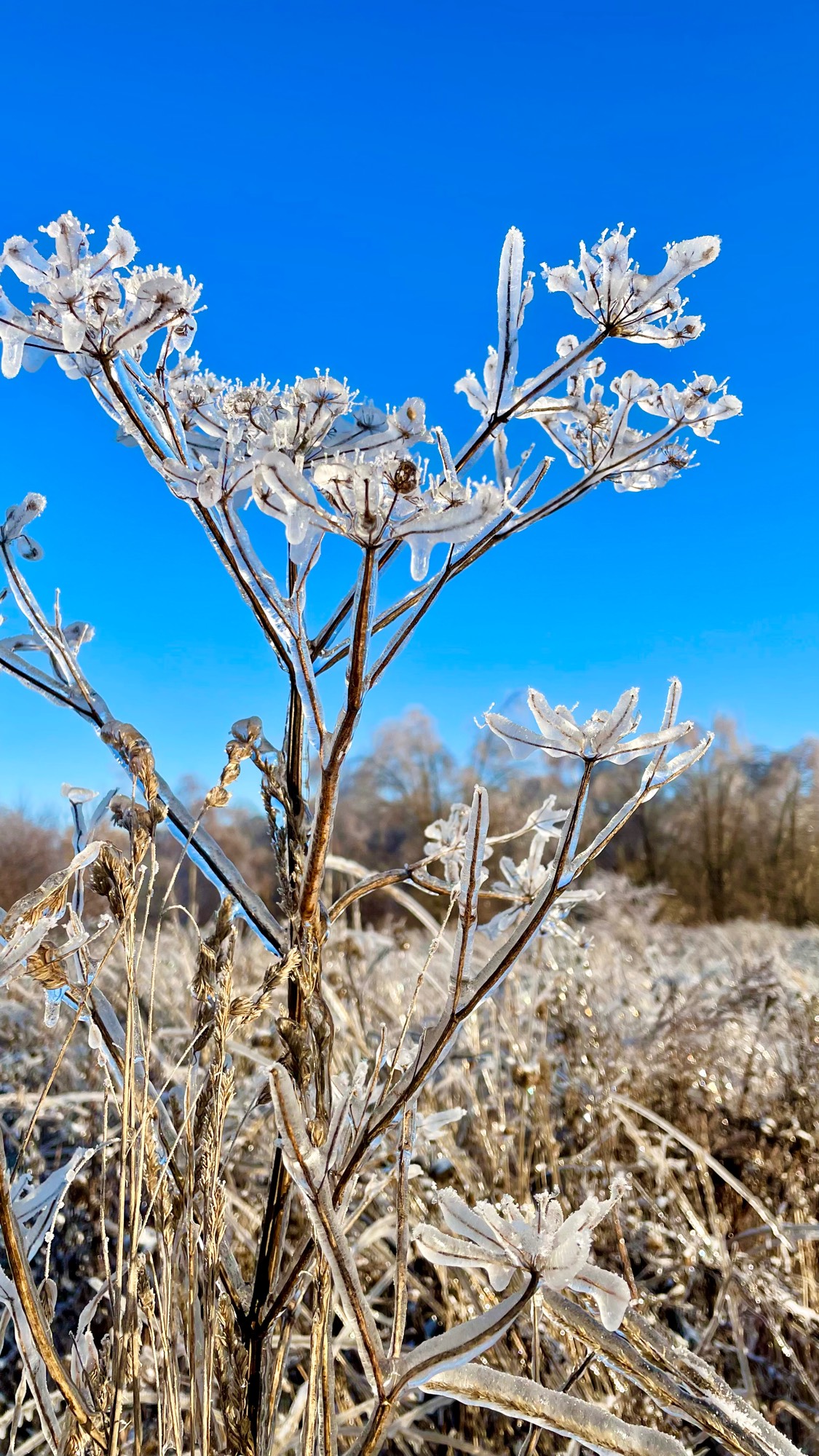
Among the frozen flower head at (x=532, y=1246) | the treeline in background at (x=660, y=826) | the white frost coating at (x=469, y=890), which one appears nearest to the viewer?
the frozen flower head at (x=532, y=1246)

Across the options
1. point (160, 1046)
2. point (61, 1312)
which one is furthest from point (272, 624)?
point (160, 1046)

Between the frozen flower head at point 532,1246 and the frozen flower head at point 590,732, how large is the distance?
9.6 inches

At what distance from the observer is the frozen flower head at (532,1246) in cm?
43

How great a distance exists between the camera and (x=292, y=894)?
1.99 feet

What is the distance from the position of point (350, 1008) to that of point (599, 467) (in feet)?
5.30

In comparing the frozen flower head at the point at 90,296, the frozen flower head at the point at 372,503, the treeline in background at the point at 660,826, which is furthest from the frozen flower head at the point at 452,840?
the treeline in background at the point at 660,826

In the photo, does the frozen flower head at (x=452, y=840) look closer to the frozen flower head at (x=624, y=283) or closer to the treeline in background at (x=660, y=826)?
the frozen flower head at (x=624, y=283)

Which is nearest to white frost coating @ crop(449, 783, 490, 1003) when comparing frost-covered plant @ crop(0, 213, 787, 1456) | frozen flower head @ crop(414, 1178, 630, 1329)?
frost-covered plant @ crop(0, 213, 787, 1456)

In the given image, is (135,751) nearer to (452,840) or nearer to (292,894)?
(292,894)

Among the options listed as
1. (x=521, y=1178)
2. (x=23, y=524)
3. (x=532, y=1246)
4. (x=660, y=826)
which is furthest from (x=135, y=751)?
(x=660, y=826)

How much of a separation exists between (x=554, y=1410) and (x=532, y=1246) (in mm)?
97

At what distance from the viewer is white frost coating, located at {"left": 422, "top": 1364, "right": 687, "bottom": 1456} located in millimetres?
453

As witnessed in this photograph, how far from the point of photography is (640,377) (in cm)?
73

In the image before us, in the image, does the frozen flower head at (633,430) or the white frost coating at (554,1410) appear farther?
the frozen flower head at (633,430)
